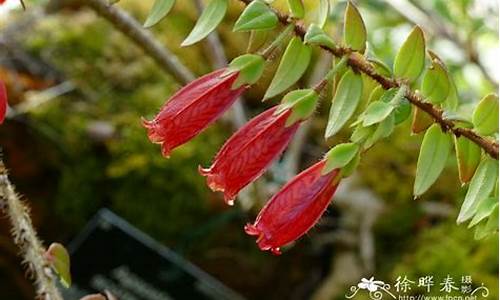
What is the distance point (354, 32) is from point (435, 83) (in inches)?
2.6

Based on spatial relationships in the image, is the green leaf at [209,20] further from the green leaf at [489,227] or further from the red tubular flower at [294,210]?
the green leaf at [489,227]

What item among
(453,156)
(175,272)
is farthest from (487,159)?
(453,156)

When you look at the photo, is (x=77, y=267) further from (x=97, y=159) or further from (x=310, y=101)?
(x=310, y=101)

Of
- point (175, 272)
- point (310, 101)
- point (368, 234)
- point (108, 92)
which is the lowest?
point (368, 234)

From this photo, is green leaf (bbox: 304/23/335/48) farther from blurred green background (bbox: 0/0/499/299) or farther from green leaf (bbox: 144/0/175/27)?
blurred green background (bbox: 0/0/499/299)

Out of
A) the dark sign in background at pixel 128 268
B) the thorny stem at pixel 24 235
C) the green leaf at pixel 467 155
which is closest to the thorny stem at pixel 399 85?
the green leaf at pixel 467 155

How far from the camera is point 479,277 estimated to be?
4.29 ft

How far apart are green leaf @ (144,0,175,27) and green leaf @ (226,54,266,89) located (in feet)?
0.20

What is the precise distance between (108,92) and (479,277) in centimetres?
66

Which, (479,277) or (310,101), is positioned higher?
(310,101)

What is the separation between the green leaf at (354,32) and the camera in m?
0.60

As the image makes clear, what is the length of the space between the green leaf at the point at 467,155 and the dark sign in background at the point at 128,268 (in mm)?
670

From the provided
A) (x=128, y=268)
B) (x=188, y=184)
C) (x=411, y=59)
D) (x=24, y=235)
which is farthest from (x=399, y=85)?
(x=188, y=184)

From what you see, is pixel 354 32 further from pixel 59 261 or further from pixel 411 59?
pixel 59 261
